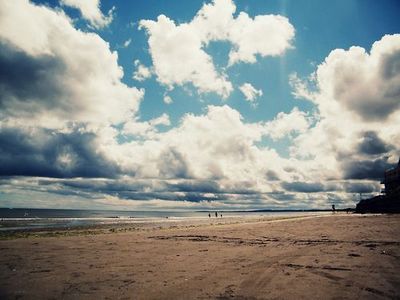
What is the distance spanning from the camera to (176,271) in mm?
10648

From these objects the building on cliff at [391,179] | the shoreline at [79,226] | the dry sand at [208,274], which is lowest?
the shoreline at [79,226]

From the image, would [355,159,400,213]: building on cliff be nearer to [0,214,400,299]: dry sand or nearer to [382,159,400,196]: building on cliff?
[382,159,400,196]: building on cliff

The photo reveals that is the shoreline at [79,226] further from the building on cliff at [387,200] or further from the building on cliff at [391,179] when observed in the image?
the building on cliff at [391,179]

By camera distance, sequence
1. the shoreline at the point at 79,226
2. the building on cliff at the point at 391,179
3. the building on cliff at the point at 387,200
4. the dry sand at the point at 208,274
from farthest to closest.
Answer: the building on cliff at the point at 391,179, the building on cliff at the point at 387,200, the shoreline at the point at 79,226, the dry sand at the point at 208,274

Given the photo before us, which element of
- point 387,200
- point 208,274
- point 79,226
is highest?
point 387,200

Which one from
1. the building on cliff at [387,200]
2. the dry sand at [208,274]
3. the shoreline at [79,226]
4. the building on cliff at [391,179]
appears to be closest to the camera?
the dry sand at [208,274]

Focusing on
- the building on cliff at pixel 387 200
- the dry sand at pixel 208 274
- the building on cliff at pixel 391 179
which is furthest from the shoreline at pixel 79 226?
the building on cliff at pixel 391 179

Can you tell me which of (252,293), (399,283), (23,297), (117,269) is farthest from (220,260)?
(23,297)

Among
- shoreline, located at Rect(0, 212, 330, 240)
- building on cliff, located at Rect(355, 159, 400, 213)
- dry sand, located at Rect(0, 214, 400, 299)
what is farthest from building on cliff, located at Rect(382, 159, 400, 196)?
dry sand, located at Rect(0, 214, 400, 299)

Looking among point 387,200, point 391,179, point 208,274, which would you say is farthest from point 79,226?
point 391,179

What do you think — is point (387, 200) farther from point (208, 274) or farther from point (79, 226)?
point (208, 274)

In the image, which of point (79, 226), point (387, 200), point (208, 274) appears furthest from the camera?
point (387, 200)

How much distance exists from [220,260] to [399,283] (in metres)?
6.36

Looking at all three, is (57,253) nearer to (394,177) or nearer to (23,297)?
(23,297)
